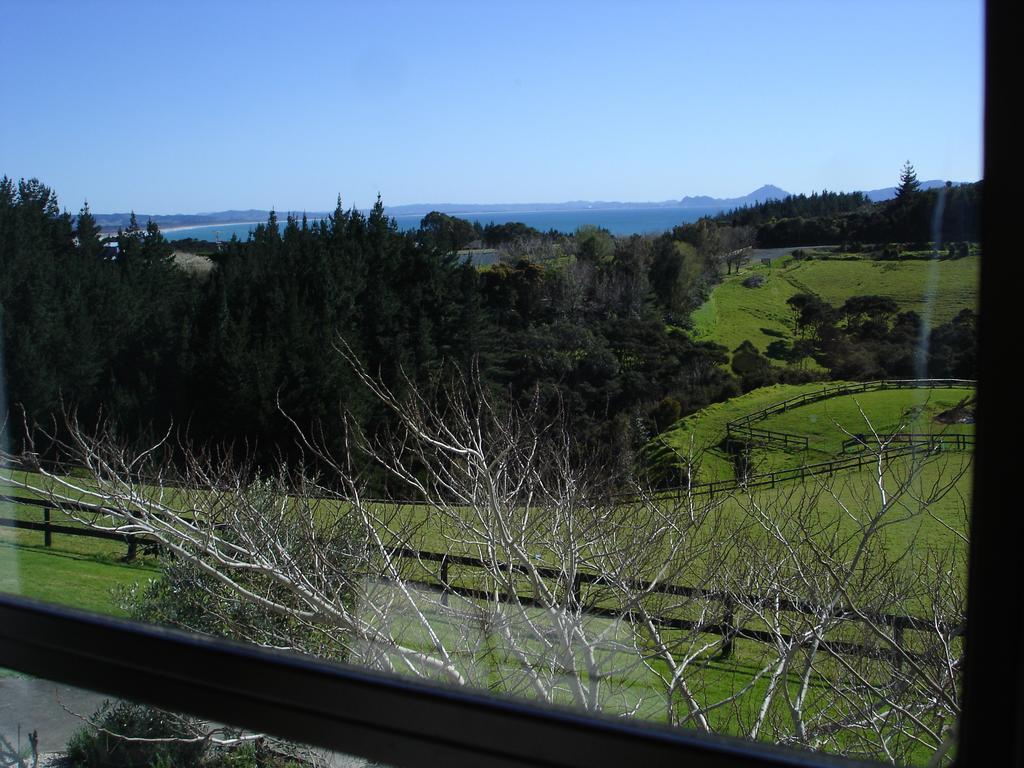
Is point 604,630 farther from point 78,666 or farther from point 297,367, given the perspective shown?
point 78,666

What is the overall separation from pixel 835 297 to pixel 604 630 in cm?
187

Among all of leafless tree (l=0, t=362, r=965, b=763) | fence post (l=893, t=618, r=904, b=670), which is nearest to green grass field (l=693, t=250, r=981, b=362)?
leafless tree (l=0, t=362, r=965, b=763)

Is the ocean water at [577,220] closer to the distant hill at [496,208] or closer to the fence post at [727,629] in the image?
the distant hill at [496,208]

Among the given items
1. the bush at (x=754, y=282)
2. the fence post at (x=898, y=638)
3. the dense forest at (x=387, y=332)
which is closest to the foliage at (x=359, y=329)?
the dense forest at (x=387, y=332)

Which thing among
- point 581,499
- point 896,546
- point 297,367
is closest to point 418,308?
point 297,367

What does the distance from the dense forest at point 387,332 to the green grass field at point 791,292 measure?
0.09 metres

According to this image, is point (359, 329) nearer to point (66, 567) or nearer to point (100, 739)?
point (66, 567)

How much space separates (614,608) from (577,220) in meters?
1.91

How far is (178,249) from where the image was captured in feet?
14.5

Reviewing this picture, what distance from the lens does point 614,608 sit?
12.1 feet

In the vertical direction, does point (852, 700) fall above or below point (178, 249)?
below

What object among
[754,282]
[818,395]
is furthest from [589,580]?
[754,282]

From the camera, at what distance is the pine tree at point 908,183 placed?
3281 millimetres

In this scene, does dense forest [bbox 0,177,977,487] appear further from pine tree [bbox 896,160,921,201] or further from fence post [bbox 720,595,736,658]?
fence post [bbox 720,595,736,658]
